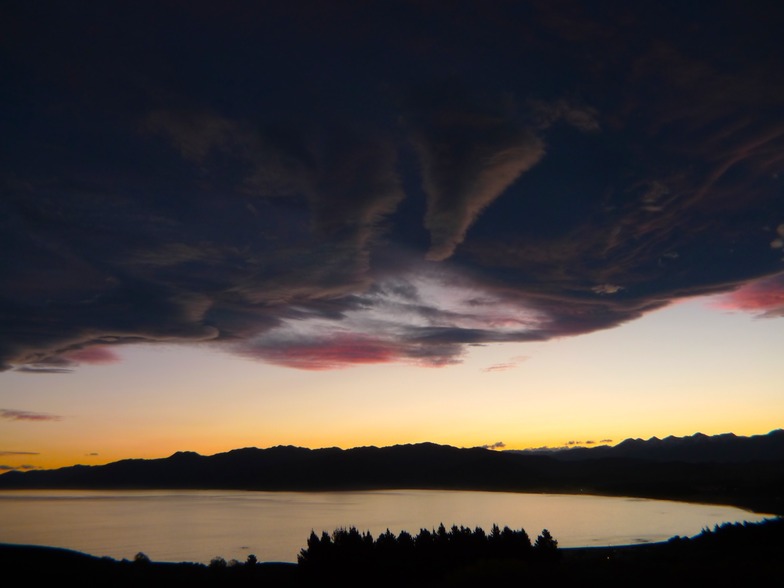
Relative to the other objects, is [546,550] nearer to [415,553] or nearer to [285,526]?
[415,553]

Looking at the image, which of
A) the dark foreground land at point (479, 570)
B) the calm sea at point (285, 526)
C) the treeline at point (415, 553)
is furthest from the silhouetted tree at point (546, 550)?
the calm sea at point (285, 526)

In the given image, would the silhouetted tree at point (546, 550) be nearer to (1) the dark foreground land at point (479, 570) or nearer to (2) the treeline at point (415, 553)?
(2) the treeline at point (415, 553)

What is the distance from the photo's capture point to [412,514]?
124 metres

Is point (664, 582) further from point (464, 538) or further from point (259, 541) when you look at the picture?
point (259, 541)

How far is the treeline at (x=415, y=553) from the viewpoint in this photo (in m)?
32.0

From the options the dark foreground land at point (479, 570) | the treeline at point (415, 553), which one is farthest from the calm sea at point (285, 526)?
the treeline at point (415, 553)

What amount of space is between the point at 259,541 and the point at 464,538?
56006 millimetres

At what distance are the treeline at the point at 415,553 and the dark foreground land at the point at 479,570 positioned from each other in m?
0.09

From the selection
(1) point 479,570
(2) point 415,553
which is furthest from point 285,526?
(1) point 479,570

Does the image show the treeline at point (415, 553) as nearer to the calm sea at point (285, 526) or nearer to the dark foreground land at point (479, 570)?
the dark foreground land at point (479, 570)

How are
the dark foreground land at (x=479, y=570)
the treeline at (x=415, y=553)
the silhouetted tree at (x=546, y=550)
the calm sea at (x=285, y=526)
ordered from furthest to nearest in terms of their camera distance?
the calm sea at (x=285, y=526) → the silhouetted tree at (x=546, y=550) → the treeline at (x=415, y=553) → the dark foreground land at (x=479, y=570)

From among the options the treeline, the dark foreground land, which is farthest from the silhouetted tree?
the dark foreground land

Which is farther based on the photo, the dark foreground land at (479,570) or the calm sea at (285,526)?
the calm sea at (285,526)

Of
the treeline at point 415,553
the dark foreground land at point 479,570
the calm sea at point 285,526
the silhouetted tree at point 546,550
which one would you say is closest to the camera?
the dark foreground land at point 479,570
